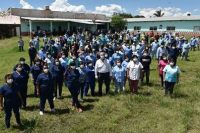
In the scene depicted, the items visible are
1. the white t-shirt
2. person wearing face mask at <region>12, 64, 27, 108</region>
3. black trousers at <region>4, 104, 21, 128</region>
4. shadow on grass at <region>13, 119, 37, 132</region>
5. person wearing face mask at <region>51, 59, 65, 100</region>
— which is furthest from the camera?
the white t-shirt

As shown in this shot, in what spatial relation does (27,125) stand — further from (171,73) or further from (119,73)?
(171,73)

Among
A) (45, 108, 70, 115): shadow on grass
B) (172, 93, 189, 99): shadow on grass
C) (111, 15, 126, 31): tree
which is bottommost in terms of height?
(45, 108, 70, 115): shadow on grass

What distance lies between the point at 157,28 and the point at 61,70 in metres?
44.4

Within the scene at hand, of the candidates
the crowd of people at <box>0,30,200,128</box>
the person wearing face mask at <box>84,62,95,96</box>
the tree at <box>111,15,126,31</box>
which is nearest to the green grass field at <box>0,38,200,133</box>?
the crowd of people at <box>0,30,200,128</box>

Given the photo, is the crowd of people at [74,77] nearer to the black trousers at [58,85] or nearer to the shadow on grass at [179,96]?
the black trousers at [58,85]

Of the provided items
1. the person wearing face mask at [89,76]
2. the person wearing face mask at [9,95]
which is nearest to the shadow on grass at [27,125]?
the person wearing face mask at [9,95]

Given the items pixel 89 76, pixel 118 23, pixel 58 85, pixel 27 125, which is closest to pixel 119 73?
pixel 89 76

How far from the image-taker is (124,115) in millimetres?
12453

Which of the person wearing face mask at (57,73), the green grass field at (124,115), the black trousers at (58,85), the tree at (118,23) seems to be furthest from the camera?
the tree at (118,23)

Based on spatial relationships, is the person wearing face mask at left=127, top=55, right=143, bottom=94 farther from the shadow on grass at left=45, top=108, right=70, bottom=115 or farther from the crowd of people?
the shadow on grass at left=45, top=108, right=70, bottom=115

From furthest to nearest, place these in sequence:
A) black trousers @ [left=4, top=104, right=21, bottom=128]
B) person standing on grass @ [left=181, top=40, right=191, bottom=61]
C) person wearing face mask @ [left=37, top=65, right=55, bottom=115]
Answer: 1. person standing on grass @ [left=181, top=40, right=191, bottom=61]
2. person wearing face mask @ [left=37, top=65, right=55, bottom=115]
3. black trousers @ [left=4, top=104, right=21, bottom=128]

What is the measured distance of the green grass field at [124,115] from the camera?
11.1 metres

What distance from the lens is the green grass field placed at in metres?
11.1

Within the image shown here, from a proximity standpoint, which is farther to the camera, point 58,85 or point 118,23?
point 118,23
